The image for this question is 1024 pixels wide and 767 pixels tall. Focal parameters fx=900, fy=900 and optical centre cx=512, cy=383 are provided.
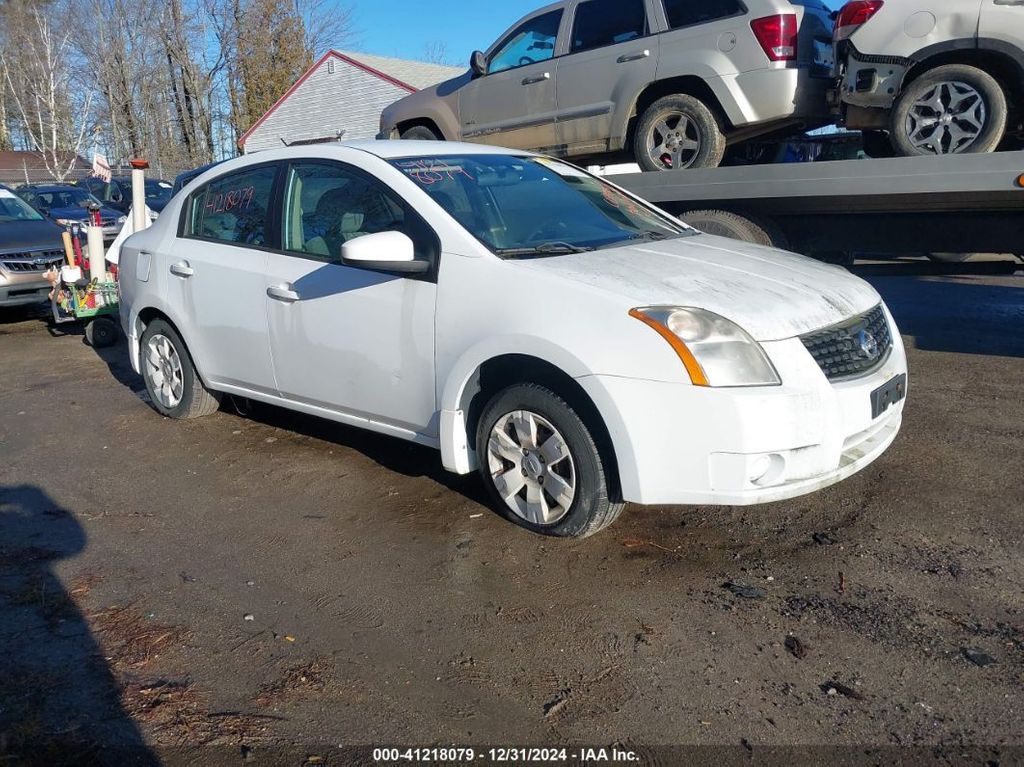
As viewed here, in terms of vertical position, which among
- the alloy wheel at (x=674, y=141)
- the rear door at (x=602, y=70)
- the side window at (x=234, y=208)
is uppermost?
the rear door at (x=602, y=70)

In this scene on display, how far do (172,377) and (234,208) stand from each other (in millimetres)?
1289

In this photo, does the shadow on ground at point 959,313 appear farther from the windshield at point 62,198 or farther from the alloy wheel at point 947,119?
the windshield at point 62,198

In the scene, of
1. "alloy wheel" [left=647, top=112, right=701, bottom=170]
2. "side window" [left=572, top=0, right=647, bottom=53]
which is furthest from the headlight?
"side window" [left=572, top=0, right=647, bottom=53]

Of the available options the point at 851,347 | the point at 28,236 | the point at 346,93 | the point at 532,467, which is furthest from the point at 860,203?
the point at 346,93

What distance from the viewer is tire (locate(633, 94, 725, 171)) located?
703cm

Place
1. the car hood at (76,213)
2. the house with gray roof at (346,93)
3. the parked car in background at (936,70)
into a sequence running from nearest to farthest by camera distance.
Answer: the parked car in background at (936,70)
the car hood at (76,213)
the house with gray roof at (346,93)

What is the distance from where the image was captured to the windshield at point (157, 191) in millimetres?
21875

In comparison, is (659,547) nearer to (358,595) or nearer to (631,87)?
(358,595)

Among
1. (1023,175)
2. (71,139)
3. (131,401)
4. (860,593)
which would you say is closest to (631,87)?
(1023,175)

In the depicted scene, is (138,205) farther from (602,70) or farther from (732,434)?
(732,434)

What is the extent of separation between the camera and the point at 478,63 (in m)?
8.49

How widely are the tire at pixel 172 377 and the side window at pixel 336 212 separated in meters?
1.37

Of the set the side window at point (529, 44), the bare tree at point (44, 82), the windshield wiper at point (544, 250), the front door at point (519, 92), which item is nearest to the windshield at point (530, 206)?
the windshield wiper at point (544, 250)

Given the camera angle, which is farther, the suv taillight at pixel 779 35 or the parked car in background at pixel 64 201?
the parked car in background at pixel 64 201
